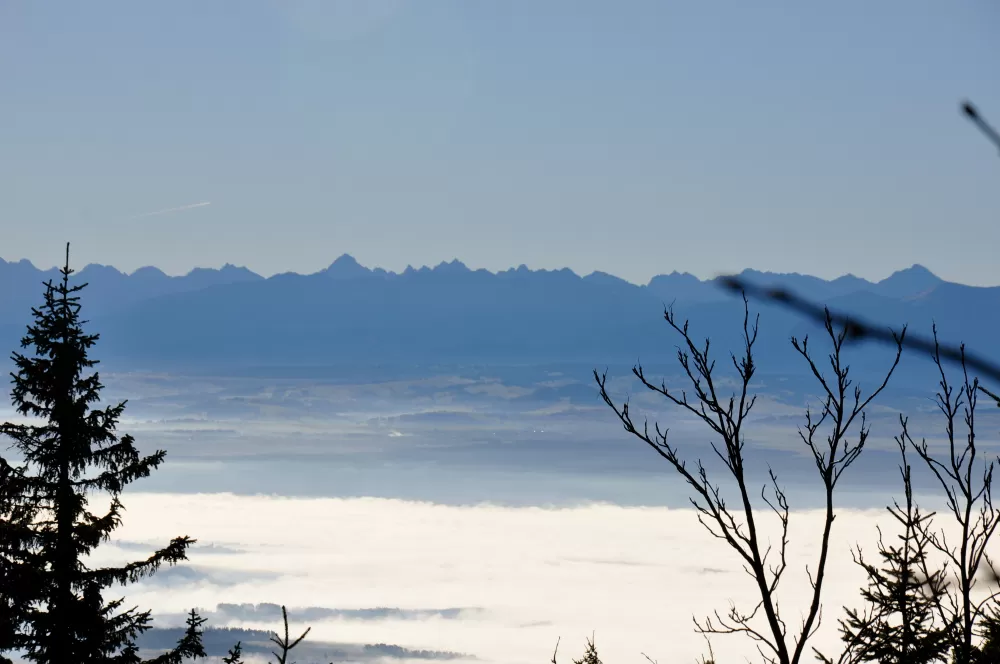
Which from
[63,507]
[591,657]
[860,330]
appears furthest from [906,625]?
[591,657]

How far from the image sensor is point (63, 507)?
18797 mm

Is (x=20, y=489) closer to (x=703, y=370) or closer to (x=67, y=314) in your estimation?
(x=67, y=314)

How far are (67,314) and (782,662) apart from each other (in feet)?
53.2

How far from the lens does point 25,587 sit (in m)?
17.9

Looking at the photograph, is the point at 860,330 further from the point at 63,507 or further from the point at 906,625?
the point at 63,507

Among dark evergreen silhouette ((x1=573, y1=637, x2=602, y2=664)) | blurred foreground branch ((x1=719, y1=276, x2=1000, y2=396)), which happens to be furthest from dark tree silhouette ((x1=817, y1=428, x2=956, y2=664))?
dark evergreen silhouette ((x1=573, y1=637, x2=602, y2=664))

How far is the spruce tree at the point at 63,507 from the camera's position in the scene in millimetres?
18234

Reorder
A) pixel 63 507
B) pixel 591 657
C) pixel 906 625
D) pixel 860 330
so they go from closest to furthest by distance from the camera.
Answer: pixel 860 330
pixel 906 625
pixel 63 507
pixel 591 657

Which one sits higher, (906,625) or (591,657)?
(906,625)

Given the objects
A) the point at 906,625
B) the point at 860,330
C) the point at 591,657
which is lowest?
the point at 591,657

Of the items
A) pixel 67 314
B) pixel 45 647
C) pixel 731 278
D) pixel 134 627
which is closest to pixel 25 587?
pixel 45 647

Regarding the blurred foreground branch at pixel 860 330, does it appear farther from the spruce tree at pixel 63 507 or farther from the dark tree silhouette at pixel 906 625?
the spruce tree at pixel 63 507

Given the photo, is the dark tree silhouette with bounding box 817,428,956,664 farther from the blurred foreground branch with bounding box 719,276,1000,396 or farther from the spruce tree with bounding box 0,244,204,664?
the spruce tree with bounding box 0,244,204,664

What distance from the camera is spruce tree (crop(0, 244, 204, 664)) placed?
18234 mm
